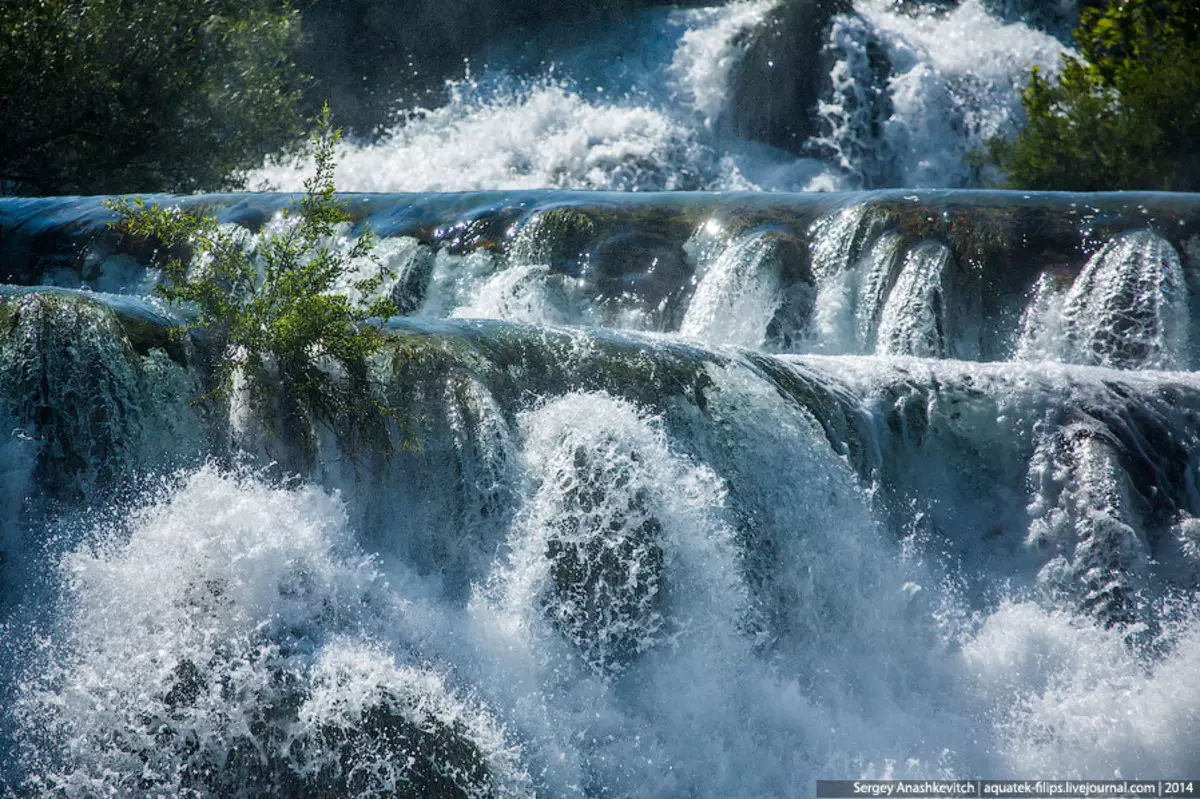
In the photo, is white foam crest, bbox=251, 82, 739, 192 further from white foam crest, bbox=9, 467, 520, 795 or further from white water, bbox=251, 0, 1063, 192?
white foam crest, bbox=9, 467, 520, 795

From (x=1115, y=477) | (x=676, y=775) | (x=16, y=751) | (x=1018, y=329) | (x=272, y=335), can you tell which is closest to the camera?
(x=16, y=751)

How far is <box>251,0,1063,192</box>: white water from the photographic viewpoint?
722 inches

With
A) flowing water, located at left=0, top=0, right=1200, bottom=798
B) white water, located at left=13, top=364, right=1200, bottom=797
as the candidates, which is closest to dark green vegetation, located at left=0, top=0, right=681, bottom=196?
flowing water, located at left=0, top=0, right=1200, bottom=798

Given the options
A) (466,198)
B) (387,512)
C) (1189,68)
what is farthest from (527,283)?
(1189,68)

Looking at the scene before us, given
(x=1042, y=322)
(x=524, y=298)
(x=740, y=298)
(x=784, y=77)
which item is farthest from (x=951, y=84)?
(x=524, y=298)

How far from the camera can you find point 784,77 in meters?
19.4

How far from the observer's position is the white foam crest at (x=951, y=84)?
18156 millimetres

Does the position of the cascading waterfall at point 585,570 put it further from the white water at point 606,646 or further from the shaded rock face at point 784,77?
the shaded rock face at point 784,77

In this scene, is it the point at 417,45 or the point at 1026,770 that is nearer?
the point at 1026,770

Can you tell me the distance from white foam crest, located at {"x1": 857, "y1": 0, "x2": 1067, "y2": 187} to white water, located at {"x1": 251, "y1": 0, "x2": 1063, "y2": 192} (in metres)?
0.02

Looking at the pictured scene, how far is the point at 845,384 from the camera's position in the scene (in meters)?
7.67

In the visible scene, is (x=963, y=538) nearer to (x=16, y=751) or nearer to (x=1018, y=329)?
(x=1018, y=329)

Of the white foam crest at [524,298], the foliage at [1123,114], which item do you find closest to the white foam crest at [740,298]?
the white foam crest at [524,298]

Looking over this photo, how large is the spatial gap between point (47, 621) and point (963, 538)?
5110 millimetres
